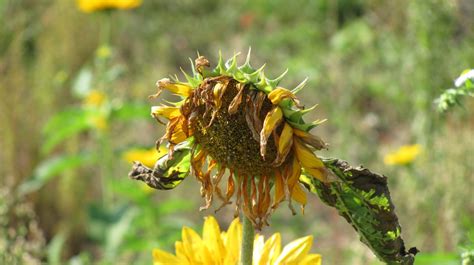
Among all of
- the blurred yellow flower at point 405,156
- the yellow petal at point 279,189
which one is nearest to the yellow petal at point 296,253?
the yellow petal at point 279,189

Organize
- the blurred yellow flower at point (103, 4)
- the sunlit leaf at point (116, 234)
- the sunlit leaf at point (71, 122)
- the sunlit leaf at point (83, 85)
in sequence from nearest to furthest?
the sunlit leaf at point (116, 234) < the sunlit leaf at point (71, 122) < the sunlit leaf at point (83, 85) < the blurred yellow flower at point (103, 4)

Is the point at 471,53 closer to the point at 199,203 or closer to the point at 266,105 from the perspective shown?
the point at 199,203

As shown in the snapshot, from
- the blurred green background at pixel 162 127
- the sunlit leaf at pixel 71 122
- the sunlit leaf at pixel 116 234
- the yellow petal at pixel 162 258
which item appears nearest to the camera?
the yellow petal at pixel 162 258

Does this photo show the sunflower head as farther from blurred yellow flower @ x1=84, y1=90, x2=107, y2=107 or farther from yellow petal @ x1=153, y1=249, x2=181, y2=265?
blurred yellow flower @ x1=84, y1=90, x2=107, y2=107

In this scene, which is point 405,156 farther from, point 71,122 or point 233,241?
point 233,241

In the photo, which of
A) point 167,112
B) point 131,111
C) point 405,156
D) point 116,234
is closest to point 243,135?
point 167,112

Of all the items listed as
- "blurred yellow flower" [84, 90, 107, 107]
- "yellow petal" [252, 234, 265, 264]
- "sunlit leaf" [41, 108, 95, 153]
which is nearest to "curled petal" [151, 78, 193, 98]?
"yellow petal" [252, 234, 265, 264]

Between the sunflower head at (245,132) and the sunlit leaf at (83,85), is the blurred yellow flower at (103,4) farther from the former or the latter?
the sunflower head at (245,132)

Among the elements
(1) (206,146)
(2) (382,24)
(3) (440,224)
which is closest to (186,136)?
(1) (206,146)
